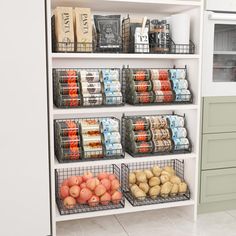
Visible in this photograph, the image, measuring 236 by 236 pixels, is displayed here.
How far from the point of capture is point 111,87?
2.37 m

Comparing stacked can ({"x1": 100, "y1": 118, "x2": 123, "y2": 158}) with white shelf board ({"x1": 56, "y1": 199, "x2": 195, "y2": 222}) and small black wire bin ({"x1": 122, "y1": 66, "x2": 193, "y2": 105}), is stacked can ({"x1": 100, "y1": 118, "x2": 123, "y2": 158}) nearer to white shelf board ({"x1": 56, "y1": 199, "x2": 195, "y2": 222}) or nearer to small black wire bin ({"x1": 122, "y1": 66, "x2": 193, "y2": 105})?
small black wire bin ({"x1": 122, "y1": 66, "x2": 193, "y2": 105})

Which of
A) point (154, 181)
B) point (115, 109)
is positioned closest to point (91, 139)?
point (115, 109)

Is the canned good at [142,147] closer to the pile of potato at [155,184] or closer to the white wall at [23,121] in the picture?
the pile of potato at [155,184]

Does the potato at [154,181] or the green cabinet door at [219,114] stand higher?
the green cabinet door at [219,114]

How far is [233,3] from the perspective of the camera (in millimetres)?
2492

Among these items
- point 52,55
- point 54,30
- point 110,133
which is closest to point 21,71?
point 52,55

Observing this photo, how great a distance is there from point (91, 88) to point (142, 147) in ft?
1.77

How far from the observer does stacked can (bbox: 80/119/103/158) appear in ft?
7.74

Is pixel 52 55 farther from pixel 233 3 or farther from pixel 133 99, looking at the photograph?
pixel 233 3

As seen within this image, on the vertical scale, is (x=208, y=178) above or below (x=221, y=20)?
below

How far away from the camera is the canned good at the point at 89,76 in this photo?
235cm

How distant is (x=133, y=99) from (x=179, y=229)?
945 millimetres

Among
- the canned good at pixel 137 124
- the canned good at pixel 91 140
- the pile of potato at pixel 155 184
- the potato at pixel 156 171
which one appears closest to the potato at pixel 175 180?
the pile of potato at pixel 155 184

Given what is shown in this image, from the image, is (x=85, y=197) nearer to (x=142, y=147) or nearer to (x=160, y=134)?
(x=142, y=147)
